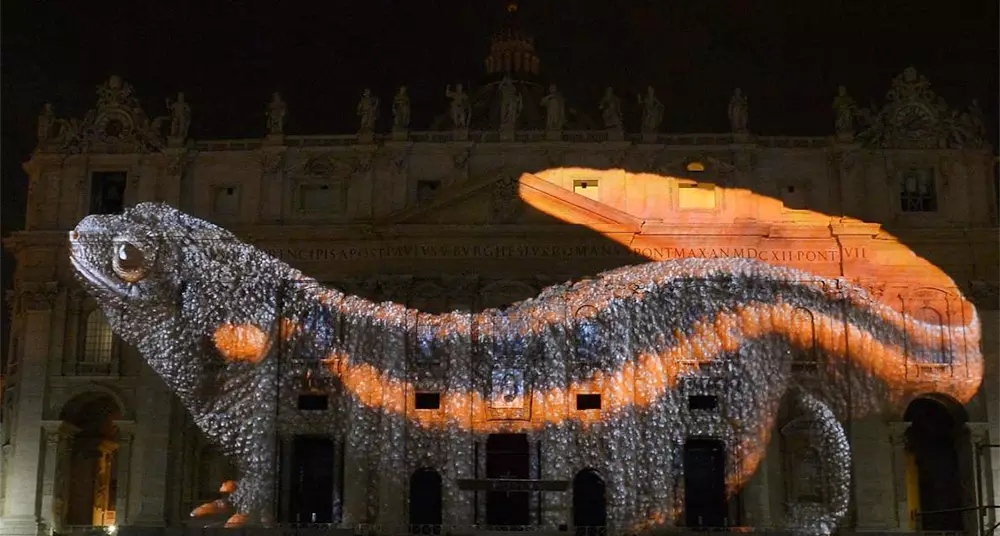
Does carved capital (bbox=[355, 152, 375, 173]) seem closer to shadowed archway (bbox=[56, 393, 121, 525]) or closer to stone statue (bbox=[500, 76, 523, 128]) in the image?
stone statue (bbox=[500, 76, 523, 128])

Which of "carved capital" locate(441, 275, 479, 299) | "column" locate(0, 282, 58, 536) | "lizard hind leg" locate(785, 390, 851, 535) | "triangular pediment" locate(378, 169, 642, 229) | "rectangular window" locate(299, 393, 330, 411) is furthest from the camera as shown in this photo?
"triangular pediment" locate(378, 169, 642, 229)

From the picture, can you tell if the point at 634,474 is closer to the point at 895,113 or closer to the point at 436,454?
the point at 436,454

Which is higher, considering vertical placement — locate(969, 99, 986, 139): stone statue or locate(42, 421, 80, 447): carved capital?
locate(969, 99, 986, 139): stone statue

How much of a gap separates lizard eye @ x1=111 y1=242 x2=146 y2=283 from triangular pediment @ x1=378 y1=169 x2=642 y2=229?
47.0 ft

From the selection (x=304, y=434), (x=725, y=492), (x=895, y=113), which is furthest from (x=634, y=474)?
(x=895, y=113)

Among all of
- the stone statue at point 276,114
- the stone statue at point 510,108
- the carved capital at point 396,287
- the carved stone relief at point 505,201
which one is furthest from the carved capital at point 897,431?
the stone statue at point 276,114

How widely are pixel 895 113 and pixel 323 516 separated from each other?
25.4 meters

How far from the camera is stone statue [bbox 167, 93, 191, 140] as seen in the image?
50562 mm

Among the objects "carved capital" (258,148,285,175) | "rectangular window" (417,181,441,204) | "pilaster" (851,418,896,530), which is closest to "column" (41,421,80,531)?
"carved capital" (258,148,285,175)

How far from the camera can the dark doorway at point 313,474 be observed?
44656mm

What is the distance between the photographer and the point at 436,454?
41.2 meters

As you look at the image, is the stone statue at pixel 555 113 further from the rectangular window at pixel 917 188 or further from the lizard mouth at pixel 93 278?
the lizard mouth at pixel 93 278

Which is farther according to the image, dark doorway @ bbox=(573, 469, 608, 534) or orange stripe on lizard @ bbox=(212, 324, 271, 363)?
dark doorway @ bbox=(573, 469, 608, 534)

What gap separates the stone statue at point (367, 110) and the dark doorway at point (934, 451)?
22.3m
